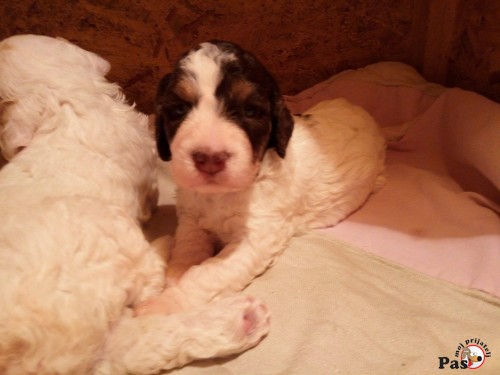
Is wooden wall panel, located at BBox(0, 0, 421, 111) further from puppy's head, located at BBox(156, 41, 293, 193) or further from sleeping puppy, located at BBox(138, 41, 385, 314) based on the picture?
puppy's head, located at BBox(156, 41, 293, 193)

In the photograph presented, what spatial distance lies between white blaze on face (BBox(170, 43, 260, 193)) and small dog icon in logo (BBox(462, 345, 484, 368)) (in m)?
1.27

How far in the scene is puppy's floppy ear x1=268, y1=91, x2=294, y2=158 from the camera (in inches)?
90.0

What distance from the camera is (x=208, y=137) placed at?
198cm

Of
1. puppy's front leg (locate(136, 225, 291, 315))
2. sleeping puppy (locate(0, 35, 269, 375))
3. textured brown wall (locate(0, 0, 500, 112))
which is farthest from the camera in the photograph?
textured brown wall (locate(0, 0, 500, 112))

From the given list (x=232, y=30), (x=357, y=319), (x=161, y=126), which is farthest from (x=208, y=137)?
(x=232, y=30)

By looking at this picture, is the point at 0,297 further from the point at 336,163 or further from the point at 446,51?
the point at 446,51

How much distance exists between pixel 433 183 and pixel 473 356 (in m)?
1.33

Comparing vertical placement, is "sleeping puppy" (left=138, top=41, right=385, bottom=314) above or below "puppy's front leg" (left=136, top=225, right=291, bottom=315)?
above

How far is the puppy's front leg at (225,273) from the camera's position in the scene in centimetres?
225

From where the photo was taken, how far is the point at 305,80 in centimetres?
416

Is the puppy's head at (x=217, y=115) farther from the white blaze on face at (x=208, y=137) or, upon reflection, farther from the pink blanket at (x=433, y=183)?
the pink blanket at (x=433, y=183)

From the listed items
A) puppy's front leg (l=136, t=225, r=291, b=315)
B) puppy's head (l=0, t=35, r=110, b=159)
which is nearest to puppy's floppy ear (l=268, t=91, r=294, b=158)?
puppy's front leg (l=136, t=225, r=291, b=315)

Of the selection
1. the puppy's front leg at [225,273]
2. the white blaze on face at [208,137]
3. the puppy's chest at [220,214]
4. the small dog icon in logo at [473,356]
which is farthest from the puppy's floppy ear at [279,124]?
the small dog icon in logo at [473,356]

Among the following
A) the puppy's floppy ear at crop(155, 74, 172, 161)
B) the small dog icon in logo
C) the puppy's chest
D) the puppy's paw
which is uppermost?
the puppy's floppy ear at crop(155, 74, 172, 161)
